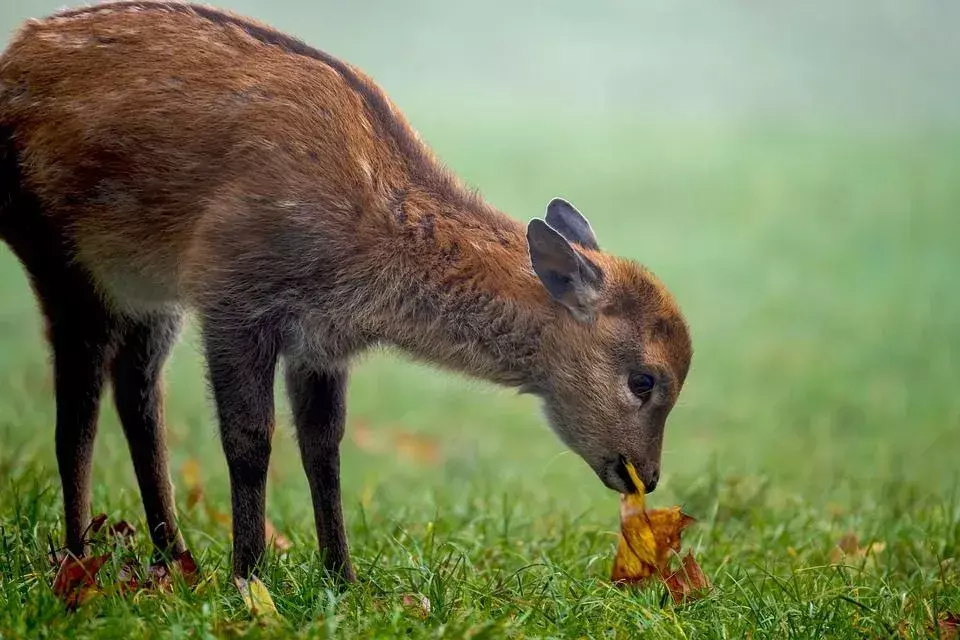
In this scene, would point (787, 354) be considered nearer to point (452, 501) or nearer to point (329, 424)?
point (452, 501)

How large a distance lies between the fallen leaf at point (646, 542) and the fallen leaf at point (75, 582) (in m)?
2.02

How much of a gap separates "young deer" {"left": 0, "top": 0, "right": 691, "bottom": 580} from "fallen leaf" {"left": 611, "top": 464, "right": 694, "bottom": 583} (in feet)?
1.20

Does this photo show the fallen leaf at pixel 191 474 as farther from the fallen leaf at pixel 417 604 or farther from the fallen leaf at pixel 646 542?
the fallen leaf at pixel 646 542

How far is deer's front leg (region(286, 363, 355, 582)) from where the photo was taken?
5.39m

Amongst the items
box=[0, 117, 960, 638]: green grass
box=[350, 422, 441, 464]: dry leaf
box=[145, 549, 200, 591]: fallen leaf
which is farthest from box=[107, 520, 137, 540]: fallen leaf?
box=[350, 422, 441, 464]: dry leaf

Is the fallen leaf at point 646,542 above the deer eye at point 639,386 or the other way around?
the other way around

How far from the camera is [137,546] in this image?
5.14m

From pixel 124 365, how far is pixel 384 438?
14.3 feet

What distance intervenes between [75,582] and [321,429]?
1.36m

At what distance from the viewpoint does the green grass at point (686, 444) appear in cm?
459

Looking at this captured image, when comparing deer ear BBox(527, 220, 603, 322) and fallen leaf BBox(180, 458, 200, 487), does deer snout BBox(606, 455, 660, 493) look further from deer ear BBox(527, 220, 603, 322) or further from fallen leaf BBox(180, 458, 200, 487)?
fallen leaf BBox(180, 458, 200, 487)

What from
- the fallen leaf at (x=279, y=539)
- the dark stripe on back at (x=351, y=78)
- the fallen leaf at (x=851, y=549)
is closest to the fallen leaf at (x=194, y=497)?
the fallen leaf at (x=279, y=539)

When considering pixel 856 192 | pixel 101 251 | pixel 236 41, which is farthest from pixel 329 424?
pixel 856 192

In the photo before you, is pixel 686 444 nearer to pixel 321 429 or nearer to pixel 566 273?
pixel 566 273
